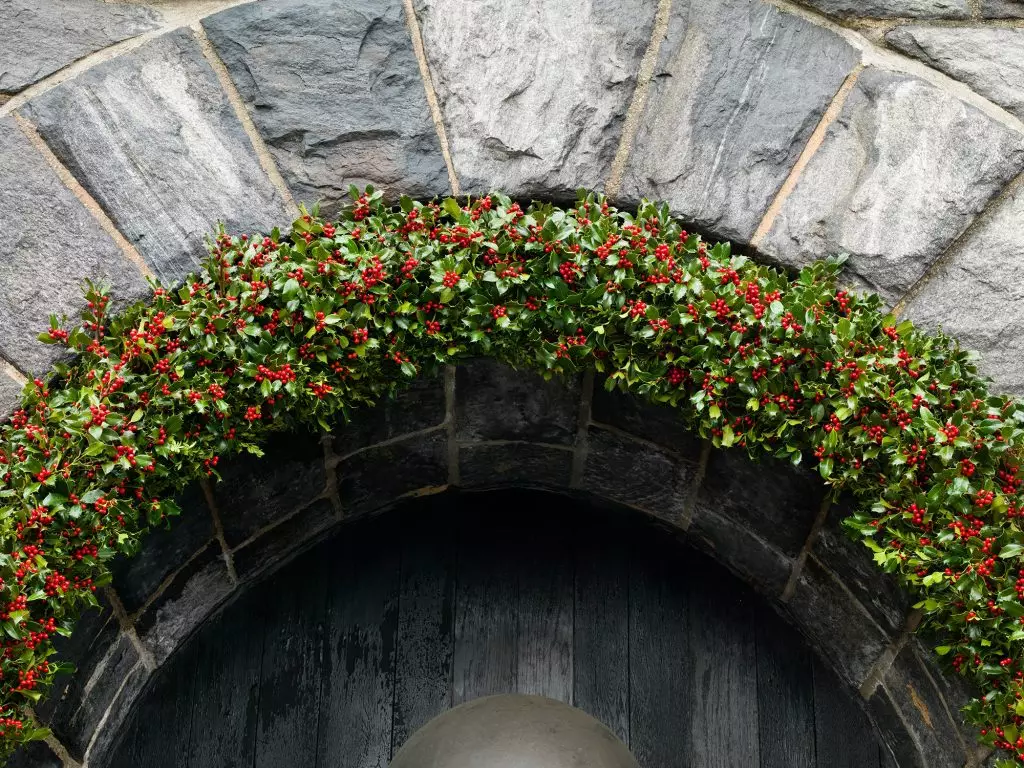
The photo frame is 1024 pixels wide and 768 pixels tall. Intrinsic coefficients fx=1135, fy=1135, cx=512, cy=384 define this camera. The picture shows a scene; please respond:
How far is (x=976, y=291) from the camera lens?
72.6 inches

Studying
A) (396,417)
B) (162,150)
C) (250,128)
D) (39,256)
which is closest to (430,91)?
(250,128)

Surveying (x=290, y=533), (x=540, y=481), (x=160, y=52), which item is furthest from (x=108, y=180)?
(x=540, y=481)

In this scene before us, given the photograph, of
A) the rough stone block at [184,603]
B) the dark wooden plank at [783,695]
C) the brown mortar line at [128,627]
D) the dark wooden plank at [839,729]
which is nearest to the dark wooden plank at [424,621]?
the rough stone block at [184,603]

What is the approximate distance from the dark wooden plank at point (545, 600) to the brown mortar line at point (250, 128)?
840 mm

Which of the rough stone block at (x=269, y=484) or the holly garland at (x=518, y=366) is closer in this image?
the holly garland at (x=518, y=366)

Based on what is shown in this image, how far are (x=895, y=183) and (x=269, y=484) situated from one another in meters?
1.18

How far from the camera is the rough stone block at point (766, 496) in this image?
1929 mm

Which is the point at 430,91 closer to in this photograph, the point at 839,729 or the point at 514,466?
the point at 514,466

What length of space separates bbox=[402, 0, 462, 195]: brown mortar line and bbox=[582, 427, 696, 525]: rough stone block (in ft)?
1.78

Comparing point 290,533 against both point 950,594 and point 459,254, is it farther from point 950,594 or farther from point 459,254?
point 950,594

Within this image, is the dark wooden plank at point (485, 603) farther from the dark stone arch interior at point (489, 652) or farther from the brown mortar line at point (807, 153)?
the brown mortar line at point (807, 153)

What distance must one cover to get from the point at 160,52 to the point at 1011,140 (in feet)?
4.58

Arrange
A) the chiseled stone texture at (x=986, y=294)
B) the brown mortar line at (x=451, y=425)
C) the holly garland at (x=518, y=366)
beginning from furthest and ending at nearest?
the brown mortar line at (x=451, y=425) → the chiseled stone texture at (x=986, y=294) → the holly garland at (x=518, y=366)

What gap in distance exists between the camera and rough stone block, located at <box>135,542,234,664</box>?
196cm
